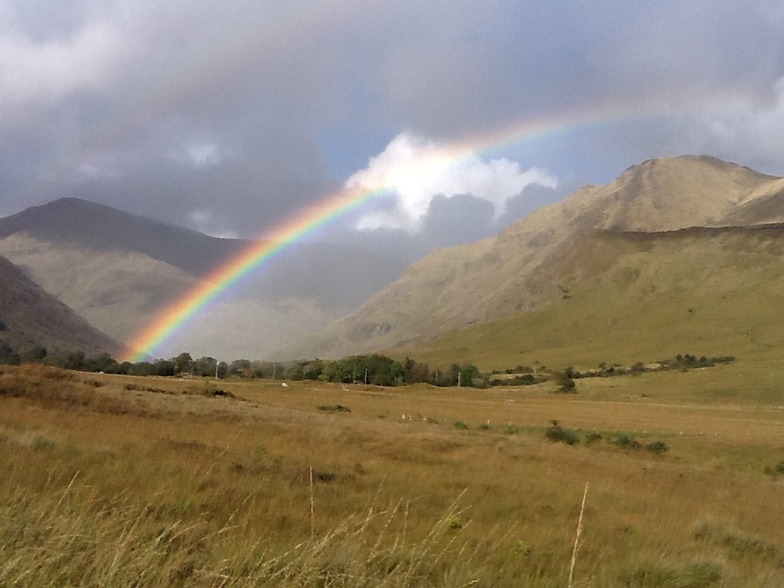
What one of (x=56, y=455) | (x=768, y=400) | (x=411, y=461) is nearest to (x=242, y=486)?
(x=56, y=455)

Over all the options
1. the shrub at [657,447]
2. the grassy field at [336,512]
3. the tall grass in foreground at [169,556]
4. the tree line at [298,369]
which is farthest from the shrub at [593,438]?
the tree line at [298,369]

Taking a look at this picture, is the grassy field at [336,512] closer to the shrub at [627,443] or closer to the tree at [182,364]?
the shrub at [627,443]

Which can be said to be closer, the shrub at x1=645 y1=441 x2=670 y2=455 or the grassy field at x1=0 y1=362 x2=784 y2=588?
the grassy field at x1=0 y1=362 x2=784 y2=588

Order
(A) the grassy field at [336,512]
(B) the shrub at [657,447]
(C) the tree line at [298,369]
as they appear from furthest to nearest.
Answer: (C) the tree line at [298,369] → (B) the shrub at [657,447] → (A) the grassy field at [336,512]

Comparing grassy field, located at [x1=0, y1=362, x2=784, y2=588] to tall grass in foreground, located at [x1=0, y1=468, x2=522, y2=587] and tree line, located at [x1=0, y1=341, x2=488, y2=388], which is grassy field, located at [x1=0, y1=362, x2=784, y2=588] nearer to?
tall grass in foreground, located at [x1=0, y1=468, x2=522, y2=587]

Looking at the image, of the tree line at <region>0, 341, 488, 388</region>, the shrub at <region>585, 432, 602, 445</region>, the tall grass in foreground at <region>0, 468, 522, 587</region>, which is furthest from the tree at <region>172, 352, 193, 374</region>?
the tall grass in foreground at <region>0, 468, 522, 587</region>

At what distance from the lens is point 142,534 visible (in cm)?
575

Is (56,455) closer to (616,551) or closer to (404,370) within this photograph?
(616,551)

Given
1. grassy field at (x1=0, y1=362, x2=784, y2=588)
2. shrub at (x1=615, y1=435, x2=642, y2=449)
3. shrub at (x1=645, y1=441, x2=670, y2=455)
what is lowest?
shrub at (x1=645, y1=441, x2=670, y2=455)

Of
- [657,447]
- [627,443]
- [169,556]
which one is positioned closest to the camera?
[169,556]

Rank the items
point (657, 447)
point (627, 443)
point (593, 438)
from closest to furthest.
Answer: point (657, 447), point (627, 443), point (593, 438)

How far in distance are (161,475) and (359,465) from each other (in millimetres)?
7219

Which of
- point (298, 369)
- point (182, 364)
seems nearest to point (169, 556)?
point (182, 364)

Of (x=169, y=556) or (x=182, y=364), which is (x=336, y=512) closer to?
(x=169, y=556)
